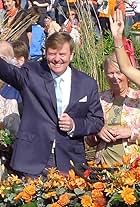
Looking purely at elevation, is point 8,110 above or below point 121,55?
below

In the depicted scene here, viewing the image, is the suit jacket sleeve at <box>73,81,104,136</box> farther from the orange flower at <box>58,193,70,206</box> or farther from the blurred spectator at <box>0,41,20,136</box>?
the orange flower at <box>58,193,70,206</box>

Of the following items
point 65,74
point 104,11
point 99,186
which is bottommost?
point 104,11

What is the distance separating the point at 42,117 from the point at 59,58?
0.44 metres

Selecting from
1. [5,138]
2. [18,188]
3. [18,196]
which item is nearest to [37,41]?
[5,138]

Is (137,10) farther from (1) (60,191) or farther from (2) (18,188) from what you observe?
(1) (60,191)

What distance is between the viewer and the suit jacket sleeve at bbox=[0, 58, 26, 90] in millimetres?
4785

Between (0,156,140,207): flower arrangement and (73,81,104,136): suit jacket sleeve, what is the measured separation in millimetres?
889

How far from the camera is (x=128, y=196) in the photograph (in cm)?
338

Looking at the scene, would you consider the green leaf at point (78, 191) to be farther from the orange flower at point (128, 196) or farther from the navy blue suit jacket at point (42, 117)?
the navy blue suit jacket at point (42, 117)

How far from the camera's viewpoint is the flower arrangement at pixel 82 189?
3.48 m

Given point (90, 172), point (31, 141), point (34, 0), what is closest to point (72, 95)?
point (31, 141)

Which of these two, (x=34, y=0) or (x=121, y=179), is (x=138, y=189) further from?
(x=34, y=0)

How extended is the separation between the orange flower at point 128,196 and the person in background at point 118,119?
141 cm

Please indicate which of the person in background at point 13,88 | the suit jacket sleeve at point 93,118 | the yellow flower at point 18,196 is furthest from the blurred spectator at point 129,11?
the yellow flower at point 18,196
